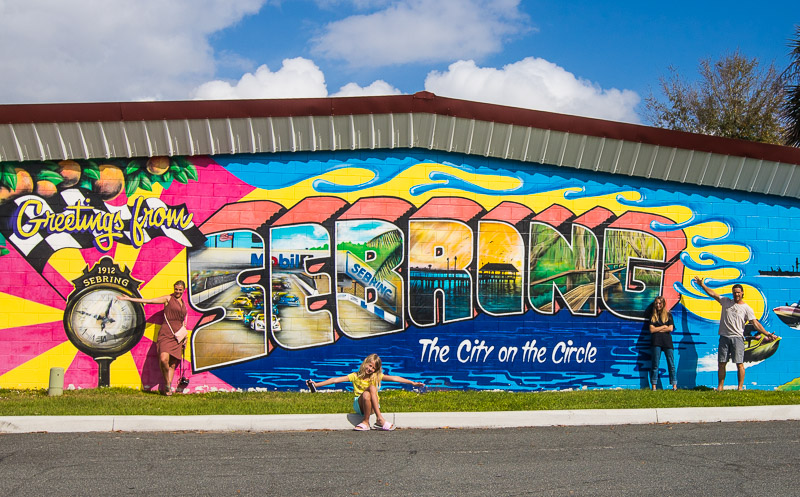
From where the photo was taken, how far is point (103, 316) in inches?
434

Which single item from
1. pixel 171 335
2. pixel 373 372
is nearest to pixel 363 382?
pixel 373 372

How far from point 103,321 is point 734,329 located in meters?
9.87

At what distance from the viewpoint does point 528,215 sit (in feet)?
37.9

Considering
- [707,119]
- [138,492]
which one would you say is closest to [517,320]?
[138,492]

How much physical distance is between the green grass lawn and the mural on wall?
0.60 m

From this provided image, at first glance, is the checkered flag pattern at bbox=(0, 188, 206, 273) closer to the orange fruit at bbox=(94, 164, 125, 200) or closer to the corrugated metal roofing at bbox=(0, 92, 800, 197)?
the orange fruit at bbox=(94, 164, 125, 200)

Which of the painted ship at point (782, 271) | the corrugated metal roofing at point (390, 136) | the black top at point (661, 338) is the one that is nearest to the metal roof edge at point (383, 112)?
the corrugated metal roofing at point (390, 136)

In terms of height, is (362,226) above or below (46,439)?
above

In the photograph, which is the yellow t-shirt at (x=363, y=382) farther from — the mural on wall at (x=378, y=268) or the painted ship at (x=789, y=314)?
the painted ship at (x=789, y=314)

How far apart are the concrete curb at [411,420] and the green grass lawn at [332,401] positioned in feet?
1.51

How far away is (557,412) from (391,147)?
477cm

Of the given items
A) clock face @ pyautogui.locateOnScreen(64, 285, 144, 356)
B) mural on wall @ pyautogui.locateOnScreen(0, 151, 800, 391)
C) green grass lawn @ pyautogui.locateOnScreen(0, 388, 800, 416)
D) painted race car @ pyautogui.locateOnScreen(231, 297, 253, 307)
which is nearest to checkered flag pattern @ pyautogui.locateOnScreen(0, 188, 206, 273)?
mural on wall @ pyautogui.locateOnScreen(0, 151, 800, 391)

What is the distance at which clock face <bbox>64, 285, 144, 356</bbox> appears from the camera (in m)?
11.0

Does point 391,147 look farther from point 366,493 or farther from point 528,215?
point 366,493
